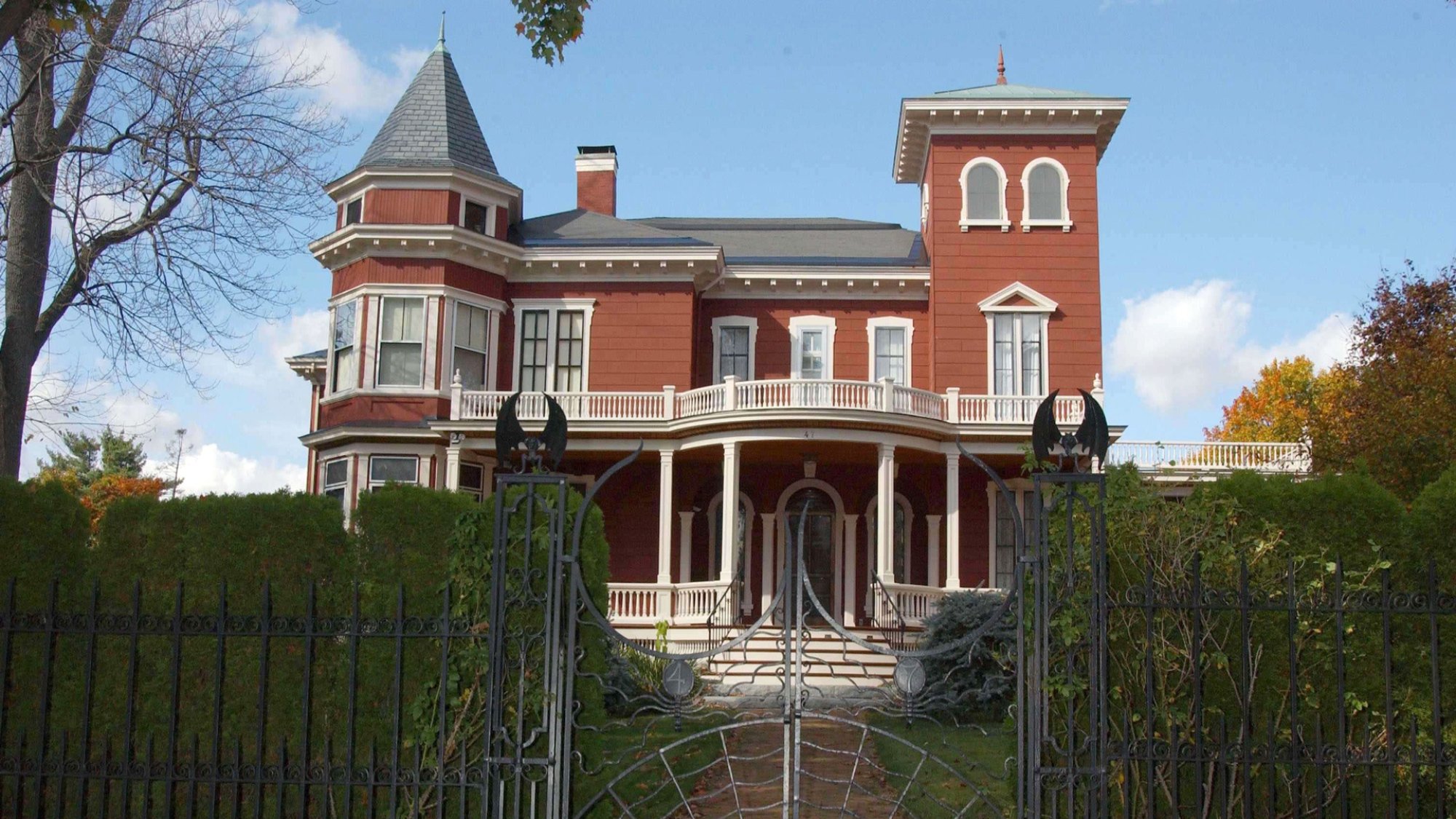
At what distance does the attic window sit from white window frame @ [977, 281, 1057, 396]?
9724 mm

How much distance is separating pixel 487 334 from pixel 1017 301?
10383 mm

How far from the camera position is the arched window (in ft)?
82.2

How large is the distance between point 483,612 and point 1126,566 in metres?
4.32

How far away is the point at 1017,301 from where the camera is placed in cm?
2488

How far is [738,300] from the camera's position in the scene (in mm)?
26188

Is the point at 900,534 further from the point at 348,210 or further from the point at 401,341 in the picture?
the point at 348,210

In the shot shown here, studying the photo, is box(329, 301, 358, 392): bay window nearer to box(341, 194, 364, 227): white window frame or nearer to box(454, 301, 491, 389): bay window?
box(341, 194, 364, 227): white window frame

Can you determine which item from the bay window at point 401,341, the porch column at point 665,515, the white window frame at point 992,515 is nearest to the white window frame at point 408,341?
the bay window at point 401,341

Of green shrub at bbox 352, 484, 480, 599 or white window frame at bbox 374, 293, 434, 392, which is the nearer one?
green shrub at bbox 352, 484, 480, 599

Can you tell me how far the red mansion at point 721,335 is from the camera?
936 inches

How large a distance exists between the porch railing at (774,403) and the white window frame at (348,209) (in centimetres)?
391

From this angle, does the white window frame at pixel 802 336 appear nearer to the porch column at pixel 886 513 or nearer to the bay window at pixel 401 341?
the porch column at pixel 886 513

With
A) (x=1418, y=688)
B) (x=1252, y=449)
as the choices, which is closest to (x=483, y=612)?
Result: (x=1418, y=688)

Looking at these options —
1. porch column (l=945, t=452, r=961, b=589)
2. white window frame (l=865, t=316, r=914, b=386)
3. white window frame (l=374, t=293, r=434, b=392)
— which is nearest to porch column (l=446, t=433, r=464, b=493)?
white window frame (l=374, t=293, r=434, b=392)
